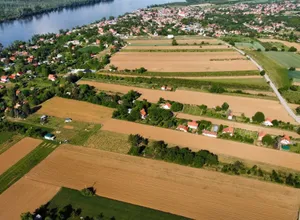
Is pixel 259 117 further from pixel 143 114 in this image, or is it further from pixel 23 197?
pixel 23 197

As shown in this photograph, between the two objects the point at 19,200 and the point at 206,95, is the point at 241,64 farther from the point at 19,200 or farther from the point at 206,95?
the point at 19,200

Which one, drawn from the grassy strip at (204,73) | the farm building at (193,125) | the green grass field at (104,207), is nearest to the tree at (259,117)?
the farm building at (193,125)

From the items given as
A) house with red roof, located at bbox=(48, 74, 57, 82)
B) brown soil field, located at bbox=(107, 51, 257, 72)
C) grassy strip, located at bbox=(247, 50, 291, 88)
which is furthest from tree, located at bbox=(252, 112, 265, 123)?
house with red roof, located at bbox=(48, 74, 57, 82)

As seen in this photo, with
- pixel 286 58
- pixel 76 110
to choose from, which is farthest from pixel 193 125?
pixel 286 58

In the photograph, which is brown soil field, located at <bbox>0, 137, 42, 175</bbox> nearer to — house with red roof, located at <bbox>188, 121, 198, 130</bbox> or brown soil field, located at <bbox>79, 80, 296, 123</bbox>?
brown soil field, located at <bbox>79, 80, 296, 123</bbox>

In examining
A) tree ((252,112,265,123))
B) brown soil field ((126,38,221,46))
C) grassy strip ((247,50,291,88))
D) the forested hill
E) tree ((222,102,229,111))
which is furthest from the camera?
the forested hill

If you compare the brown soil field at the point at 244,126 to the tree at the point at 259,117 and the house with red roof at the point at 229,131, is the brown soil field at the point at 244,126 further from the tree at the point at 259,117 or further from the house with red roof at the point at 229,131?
the house with red roof at the point at 229,131

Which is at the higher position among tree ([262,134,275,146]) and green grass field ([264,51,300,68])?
tree ([262,134,275,146])
